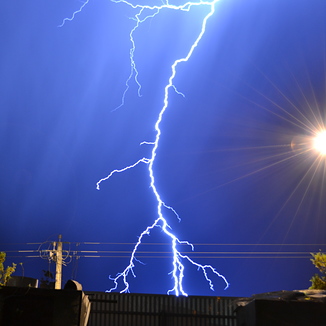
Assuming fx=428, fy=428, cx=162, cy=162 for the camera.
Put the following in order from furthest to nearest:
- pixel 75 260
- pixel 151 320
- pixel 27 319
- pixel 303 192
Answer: pixel 303 192 → pixel 75 260 → pixel 151 320 → pixel 27 319

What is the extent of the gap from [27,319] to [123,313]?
230 inches

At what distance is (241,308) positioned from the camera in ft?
24.2

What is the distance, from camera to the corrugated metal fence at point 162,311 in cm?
1054

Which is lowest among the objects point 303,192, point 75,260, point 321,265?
point 321,265

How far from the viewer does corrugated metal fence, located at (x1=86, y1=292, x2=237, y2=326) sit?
34.6 ft

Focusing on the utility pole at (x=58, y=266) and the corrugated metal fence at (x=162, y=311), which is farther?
the utility pole at (x=58, y=266)

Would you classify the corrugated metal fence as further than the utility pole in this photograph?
No

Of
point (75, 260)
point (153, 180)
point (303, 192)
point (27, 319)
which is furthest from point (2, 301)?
point (303, 192)

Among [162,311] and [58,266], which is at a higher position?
[58,266]

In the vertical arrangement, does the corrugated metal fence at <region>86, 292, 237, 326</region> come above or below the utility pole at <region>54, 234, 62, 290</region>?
below

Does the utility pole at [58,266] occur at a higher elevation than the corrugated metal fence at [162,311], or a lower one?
higher

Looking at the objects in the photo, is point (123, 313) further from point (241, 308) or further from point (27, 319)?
point (27, 319)

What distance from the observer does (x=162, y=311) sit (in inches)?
418

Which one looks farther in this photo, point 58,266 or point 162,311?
point 58,266
